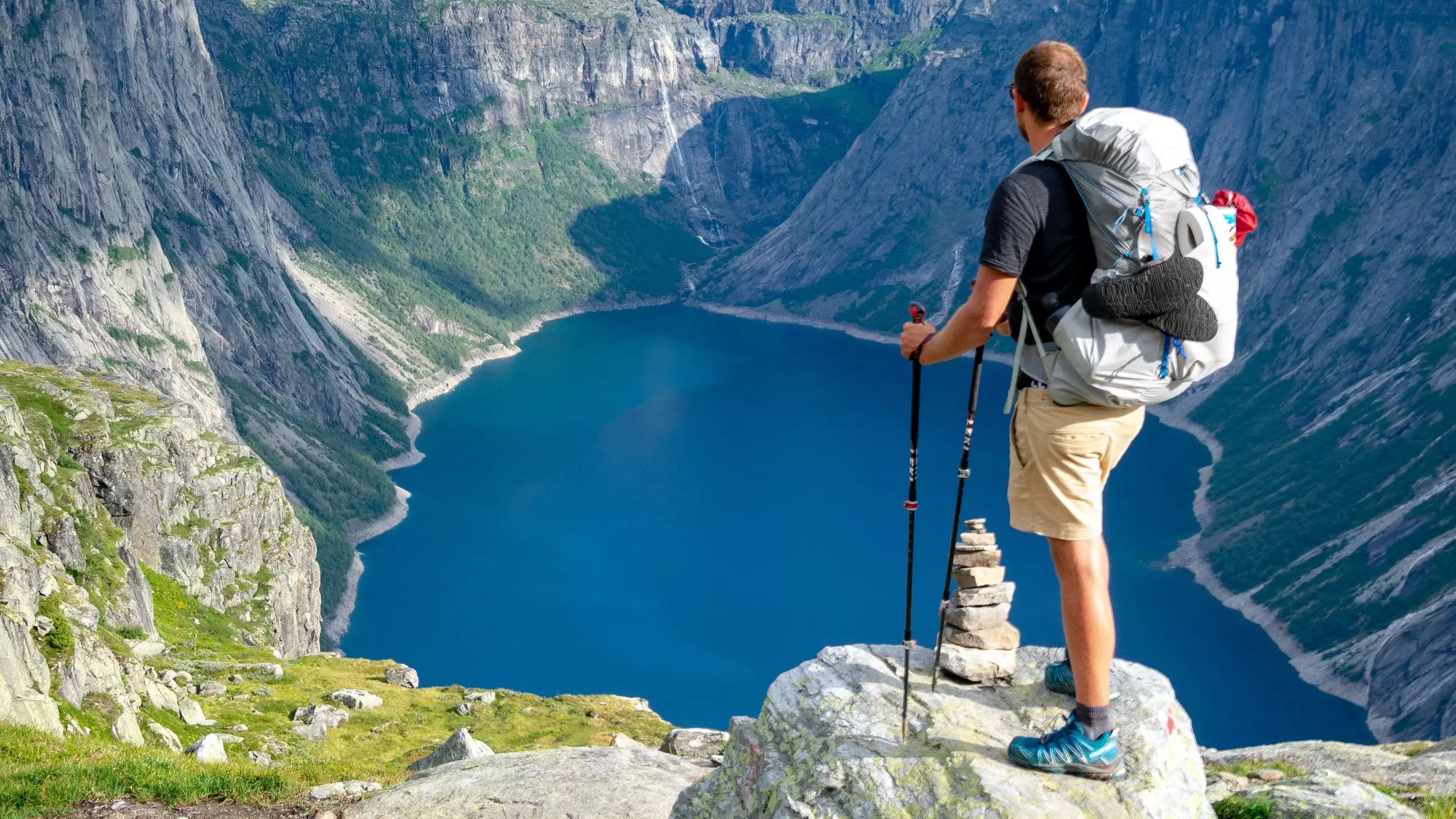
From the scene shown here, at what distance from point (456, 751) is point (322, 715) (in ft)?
71.2

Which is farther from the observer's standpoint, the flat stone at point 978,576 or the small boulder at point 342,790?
the small boulder at point 342,790

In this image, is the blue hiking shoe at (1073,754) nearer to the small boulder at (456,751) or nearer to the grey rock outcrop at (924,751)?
the grey rock outcrop at (924,751)

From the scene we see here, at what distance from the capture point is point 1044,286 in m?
9.55

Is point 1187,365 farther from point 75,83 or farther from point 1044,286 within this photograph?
point 75,83

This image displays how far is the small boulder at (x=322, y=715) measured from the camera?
42.0 meters

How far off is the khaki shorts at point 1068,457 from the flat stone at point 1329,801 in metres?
4.40

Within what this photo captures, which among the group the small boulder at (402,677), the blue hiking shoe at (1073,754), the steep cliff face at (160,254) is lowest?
the blue hiking shoe at (1073,754)

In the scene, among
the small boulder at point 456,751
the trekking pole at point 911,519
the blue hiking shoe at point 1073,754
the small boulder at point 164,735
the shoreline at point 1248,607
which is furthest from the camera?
the shoreline at point 1248,607

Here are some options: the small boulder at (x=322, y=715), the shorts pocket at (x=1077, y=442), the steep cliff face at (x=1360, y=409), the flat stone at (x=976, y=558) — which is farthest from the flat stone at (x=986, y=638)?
the steep cliff face at (x=1360, y=409)

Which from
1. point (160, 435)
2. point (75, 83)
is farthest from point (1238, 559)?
point (75, 83)

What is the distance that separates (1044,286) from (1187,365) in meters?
1.38

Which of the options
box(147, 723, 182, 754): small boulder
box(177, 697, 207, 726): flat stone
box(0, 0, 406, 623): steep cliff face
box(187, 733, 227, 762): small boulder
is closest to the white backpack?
box(187, 733, 227, 762): small boulder

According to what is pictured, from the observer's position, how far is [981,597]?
11781mm

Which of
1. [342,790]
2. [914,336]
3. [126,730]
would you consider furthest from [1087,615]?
Result: [126,730]
